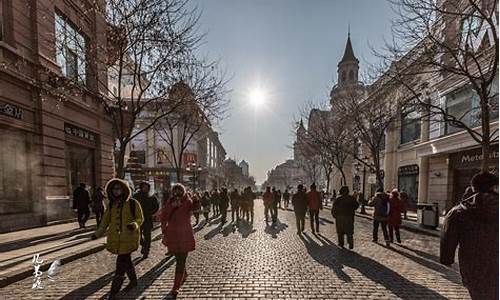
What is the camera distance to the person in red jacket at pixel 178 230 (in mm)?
4887

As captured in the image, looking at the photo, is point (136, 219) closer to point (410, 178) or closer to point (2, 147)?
point (2, 147)

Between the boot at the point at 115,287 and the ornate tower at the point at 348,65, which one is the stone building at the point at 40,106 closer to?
the boot at the point at 115,287

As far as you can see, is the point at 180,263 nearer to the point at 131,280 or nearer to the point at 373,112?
the point at 131,280

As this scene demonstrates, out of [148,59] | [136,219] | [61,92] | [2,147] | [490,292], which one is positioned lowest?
[490,292]

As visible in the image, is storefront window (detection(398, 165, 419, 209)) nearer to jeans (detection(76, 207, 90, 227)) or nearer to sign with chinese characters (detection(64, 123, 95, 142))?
jeans (detection(76, 207, 90, 227))

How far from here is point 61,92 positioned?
1370 centimetres

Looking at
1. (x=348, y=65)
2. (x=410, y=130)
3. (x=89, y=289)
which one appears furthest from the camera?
(x=348, y=65)

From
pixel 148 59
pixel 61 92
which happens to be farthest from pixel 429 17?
pixel 61 92

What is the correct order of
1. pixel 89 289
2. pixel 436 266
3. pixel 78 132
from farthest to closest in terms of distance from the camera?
pixel 78 132 → pixel 436 266 → pixel 89 289

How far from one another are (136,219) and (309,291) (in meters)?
3.00

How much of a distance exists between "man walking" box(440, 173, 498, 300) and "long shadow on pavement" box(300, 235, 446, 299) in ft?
7.17

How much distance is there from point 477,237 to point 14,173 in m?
14.5

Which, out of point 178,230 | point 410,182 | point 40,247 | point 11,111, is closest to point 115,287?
point 178,230

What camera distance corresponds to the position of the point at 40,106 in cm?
1270
